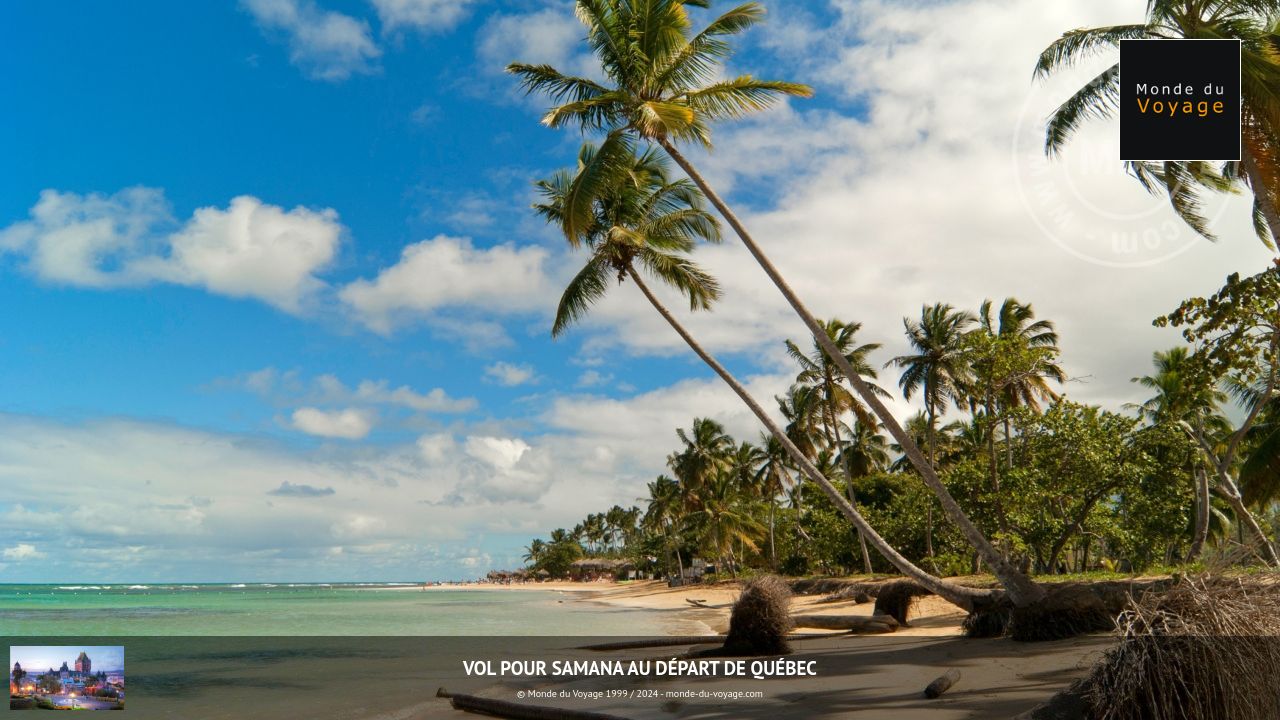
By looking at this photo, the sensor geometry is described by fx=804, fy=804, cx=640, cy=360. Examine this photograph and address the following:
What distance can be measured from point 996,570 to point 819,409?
90.0 ft

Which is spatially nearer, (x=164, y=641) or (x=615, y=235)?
(x=615, y=235)

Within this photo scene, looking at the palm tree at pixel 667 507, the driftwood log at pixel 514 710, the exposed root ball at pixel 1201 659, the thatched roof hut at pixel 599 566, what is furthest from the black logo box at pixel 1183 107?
the thatched roof hut at pixel 599 566

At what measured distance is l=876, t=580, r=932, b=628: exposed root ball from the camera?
55.2ft

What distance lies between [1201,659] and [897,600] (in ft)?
41.4

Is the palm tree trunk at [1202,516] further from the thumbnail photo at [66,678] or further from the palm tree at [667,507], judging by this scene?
the palm tree at [667,507]

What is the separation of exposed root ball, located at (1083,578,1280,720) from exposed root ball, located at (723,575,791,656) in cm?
762

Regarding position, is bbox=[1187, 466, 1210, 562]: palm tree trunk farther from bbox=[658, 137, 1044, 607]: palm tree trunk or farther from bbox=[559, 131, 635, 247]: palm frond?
bbox=[559, 131, 635, 247]: palm frond

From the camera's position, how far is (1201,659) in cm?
499

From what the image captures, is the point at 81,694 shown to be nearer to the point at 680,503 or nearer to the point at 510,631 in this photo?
the point at 510,631

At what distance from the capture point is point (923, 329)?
33312 mm

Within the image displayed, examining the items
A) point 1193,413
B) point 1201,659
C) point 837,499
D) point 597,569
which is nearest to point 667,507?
point 597,569

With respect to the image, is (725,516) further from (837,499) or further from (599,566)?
(599,566)

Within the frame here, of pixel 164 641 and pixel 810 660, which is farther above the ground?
pixel 810 660

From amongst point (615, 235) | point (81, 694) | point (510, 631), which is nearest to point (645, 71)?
point (615, 235)
